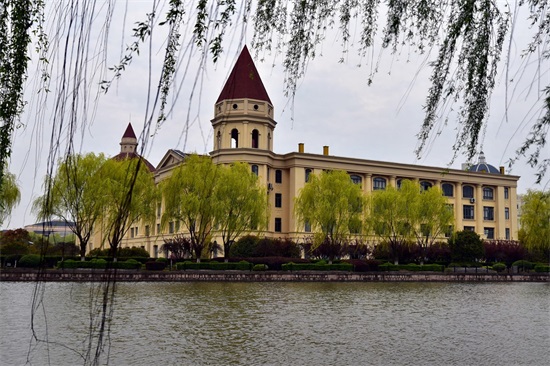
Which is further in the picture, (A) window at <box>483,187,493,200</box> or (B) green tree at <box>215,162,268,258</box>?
(A) window at <box>483,187,493,200</box>

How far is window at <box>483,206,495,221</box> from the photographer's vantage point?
6988 cm

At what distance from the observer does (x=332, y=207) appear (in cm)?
4634

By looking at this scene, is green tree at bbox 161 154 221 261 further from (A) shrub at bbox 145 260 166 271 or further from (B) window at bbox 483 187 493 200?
(B) window at bbox 483 187 493 200

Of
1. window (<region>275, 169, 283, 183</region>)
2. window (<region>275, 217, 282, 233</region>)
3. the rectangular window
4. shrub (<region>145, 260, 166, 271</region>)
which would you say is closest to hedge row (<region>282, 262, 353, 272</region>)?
shrub (<region>145, 260, 166, 271</region>)

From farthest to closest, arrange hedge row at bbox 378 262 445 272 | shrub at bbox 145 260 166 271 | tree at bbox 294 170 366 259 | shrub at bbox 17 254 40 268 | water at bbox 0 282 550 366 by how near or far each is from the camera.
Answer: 1. tree at bbox 294 170 366 259
2. hedge row at bbox 378 262 445 272
3. shrub at bbox 145 260 166 271
4. shrub at bbox 17 254 40 268
5. water at bbox 0 282 550 366

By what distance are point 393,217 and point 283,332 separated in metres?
37.9

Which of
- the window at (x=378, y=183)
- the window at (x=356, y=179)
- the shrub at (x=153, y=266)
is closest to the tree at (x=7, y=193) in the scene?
the shrub at (x=153, y=266)

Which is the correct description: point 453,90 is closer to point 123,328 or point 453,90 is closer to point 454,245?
point 123,328

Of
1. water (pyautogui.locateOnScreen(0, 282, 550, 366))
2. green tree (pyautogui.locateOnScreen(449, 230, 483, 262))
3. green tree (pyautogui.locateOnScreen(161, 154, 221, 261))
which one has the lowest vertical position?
water (pyautogui.locateOnScreen(0, 282, 550, 366))

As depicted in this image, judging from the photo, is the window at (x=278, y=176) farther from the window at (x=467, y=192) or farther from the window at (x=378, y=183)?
the window at (x=467, y=192)

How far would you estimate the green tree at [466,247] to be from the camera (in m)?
51.9

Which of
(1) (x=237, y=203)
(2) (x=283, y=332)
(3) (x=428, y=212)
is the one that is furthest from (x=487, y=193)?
(2) (x=283, y=332)

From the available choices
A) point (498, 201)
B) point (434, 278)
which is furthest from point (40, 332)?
point (498, 201)

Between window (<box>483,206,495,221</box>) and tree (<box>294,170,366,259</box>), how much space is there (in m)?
27.6
